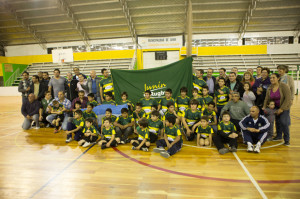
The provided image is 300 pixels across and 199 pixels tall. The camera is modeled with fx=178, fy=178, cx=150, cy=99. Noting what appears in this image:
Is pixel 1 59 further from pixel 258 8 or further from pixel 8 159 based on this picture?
pixel 258 8

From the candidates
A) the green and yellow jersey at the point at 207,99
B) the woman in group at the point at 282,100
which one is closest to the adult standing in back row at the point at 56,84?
the green and yellow jersey at the point at 207,99

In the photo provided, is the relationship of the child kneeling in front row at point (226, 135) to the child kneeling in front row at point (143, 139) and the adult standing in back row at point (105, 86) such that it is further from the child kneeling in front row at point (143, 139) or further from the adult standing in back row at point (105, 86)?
the adult standing in back row at point (105, 86)

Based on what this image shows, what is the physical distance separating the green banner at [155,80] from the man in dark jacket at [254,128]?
178 cm

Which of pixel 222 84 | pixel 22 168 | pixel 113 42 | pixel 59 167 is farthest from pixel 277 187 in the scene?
pixel 113 42

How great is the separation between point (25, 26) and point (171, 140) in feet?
62.1

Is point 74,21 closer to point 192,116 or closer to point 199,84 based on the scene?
point 199,84

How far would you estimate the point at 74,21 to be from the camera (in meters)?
15.5

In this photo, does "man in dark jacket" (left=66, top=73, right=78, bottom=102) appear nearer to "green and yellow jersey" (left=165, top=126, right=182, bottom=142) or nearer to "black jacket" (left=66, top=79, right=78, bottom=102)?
"black jacket" (left=66, top=79, right=78, bottom=102)

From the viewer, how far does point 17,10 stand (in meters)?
15.0

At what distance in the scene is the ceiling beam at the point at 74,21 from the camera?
Result: 1402 cm

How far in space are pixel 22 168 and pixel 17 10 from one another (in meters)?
17.3

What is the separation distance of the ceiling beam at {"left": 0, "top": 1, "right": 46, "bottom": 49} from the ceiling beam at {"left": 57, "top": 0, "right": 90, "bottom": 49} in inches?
179

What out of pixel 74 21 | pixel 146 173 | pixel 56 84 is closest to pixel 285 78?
pixel 146 173

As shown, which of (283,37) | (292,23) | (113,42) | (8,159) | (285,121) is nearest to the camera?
(8,159)
